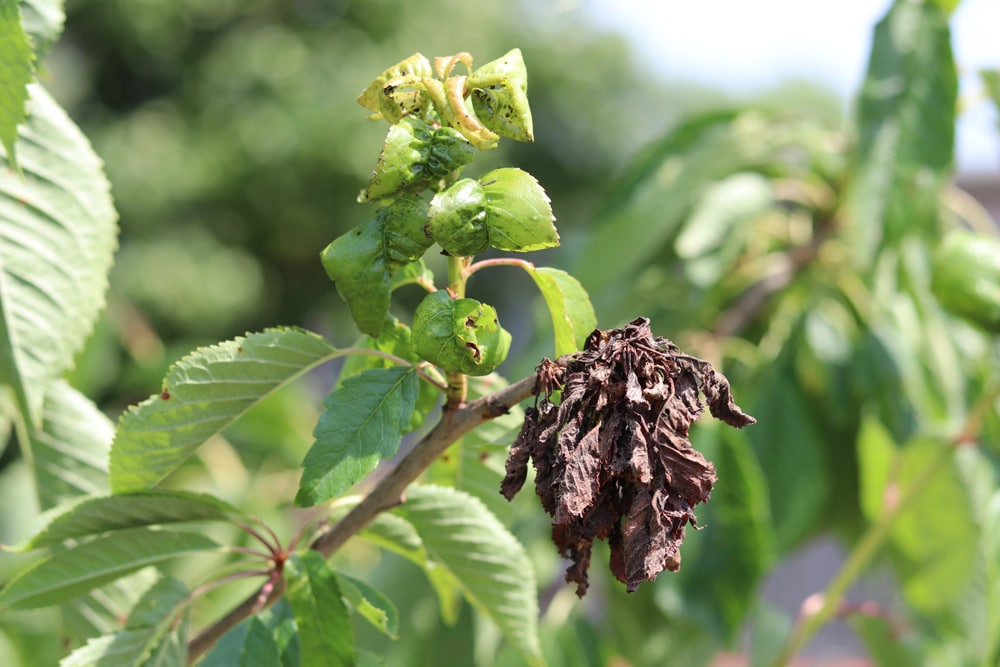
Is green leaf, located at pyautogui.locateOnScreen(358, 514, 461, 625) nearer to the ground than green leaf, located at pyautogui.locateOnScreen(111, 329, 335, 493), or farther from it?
nearer to the ground

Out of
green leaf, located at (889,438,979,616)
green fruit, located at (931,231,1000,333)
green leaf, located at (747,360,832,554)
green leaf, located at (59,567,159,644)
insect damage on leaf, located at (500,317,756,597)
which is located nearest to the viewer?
insect damage on leaf, located at (500,317,756,597)

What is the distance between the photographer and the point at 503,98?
0.37m

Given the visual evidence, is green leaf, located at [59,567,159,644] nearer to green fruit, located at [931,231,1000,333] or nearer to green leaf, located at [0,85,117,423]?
green leaf, located at [0,85,117,423]

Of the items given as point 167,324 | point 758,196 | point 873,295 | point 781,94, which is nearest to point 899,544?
point 873,295

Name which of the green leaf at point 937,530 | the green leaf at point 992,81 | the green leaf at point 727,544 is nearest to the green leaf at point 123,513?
the green leaf at point 727,544

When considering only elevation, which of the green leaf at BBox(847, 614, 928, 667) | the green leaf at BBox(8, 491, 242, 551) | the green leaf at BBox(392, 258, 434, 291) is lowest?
the green leaf at BBox(847, 614, 928, 667)

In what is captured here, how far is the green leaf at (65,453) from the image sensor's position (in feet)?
1.75

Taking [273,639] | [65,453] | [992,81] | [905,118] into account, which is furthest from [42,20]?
[992,81]

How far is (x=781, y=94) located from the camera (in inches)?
468

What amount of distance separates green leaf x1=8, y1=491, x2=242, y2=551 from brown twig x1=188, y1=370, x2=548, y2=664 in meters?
0.04

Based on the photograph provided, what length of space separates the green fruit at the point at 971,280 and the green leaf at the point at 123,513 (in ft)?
1.86

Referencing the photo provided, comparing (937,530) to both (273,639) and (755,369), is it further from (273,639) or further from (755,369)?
(273,639)

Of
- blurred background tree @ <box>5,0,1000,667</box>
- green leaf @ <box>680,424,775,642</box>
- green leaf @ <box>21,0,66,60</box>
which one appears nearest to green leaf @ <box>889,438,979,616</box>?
blurred background tree @ <box>5,0,1000,667</box>

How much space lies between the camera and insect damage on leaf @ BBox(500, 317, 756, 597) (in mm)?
315
